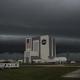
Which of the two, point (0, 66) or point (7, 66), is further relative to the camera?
point (7, 66)

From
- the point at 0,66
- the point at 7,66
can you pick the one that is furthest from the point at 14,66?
the point at 0,66

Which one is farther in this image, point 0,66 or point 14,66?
point 14,66

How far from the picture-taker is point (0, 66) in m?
122

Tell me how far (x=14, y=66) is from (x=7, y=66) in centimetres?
355

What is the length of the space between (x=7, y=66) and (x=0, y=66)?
9920 millimetres

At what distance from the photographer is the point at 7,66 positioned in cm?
13162

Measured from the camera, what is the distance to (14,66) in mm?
133250

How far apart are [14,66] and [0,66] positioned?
12.4 meters

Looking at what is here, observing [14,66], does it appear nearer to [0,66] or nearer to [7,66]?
[7,66]
